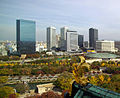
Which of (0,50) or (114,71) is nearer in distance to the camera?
(114,71)

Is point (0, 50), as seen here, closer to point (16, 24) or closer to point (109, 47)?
point (16, 24)

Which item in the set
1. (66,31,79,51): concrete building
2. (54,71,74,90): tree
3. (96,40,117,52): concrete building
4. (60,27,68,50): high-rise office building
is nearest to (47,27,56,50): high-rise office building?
(60,27,68,50): high-rise office building

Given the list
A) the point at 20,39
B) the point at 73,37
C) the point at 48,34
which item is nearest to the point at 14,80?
the point at 20,39

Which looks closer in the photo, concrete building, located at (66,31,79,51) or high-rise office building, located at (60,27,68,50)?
concrete building, located at (66,31,79,51)

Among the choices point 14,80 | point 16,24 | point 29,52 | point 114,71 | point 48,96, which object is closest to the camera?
point 48,96

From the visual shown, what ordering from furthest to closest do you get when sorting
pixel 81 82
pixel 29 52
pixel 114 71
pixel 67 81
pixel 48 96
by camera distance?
pixel 29 52, pixel 114 71, pixel 67 81, pixel 48 96, pixel 81 82

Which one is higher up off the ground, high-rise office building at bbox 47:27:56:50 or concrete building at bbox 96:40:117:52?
high-rise office building at bbox 47:27:56:50

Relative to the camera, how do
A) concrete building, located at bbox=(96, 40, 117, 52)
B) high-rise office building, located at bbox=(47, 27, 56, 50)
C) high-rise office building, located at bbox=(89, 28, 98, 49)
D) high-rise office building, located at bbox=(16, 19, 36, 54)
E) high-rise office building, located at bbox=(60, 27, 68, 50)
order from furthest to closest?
high-rise office building, located at bbox=(89, 28, 98, 49)
high-rise office building, located at bbox=(47, 27, 56, 50)
high-rise office building, located at bbox=(60, 27, 68, 50)
concrete building, located at bbox=(96, 40, 117, 52)
high-rise office building, located at bbox=(16, 19, 36, 54)

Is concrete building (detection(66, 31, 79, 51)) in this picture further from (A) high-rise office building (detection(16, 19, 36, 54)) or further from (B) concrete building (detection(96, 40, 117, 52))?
(A) high-rise office building (detection(16, 19, 36, 54))
